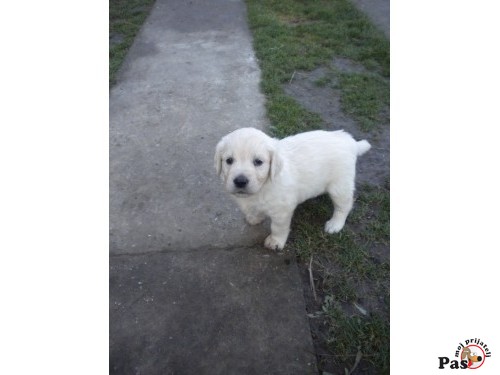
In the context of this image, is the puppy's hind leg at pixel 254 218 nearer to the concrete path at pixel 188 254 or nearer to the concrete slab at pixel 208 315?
the concrete path at pixel 188 254

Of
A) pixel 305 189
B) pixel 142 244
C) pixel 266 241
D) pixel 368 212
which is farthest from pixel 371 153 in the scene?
pixel 142 244

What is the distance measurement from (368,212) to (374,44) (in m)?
4.12

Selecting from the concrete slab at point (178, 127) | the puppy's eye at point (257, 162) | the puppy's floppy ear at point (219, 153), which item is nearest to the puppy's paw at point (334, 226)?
the concrete slab at point (178, 127)

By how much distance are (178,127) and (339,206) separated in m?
2.32

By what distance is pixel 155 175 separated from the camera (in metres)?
3.70

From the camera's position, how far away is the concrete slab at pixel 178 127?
3145 mm

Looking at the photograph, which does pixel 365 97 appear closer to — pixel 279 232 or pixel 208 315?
pixel 279 232

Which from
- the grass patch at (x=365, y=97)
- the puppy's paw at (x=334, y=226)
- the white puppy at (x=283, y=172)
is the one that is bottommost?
the puppy's paw at (x=334, y=226)

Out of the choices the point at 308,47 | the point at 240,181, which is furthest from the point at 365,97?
the point at 240,181

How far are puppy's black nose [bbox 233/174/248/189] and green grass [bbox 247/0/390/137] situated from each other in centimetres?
185

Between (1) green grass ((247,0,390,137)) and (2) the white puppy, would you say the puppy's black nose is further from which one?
(1) green grass ((247,0,390,137))

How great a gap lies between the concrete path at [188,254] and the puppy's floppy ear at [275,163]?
0.77 meters
